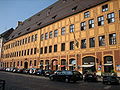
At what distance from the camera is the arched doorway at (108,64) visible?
73.7 ft

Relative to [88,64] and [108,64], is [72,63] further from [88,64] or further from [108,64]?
[108,64]

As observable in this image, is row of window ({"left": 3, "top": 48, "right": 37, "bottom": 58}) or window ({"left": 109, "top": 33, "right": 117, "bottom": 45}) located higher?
window ({"left": 109, "top": 33, "right": 117, "bottom": 45})

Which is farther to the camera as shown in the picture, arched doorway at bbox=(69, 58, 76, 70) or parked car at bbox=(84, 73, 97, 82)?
arched doorway at bbox=(69, 58, 76, 70)

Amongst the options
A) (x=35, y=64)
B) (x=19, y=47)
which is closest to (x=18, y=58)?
(x=19, y=47)

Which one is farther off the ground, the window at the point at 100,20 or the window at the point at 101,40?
the window at the point at 100,20

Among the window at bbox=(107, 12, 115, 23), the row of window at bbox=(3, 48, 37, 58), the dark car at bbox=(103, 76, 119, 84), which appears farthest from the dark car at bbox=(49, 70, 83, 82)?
the row of window at bbox=(3, 48, 37, 58)

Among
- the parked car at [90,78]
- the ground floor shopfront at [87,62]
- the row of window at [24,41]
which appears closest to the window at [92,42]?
the ground floor shopfront at [87,62]

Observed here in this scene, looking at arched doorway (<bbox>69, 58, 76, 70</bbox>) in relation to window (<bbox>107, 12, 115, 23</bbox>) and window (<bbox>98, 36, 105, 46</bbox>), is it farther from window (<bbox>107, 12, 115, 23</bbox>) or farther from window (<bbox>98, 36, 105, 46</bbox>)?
window (<bbox>107, 12, 115, 23</bbox>)

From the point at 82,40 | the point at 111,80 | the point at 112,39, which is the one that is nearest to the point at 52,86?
the point at 111,80

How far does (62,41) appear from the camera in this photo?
31625 mm

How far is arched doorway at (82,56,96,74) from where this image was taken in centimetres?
2465

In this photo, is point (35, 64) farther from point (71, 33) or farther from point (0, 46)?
point (0, 46)

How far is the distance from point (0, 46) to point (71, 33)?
163 ft

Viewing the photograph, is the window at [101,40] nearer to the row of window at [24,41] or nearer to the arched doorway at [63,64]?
the arched doorway at [63,64]
